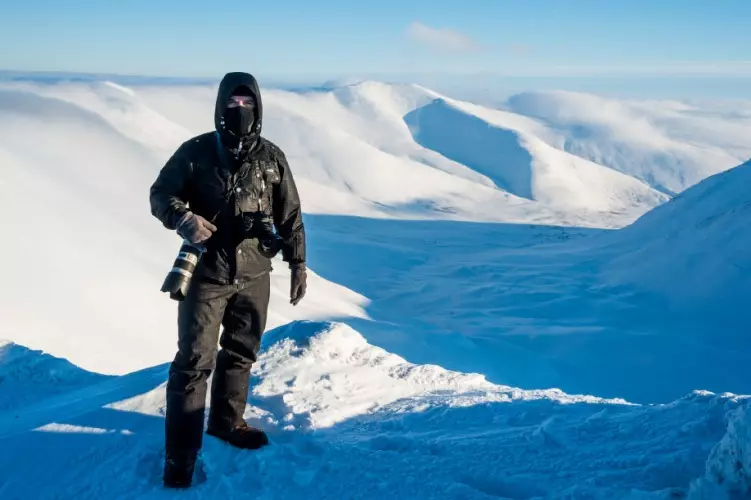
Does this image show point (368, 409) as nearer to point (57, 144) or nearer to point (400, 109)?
point (57, 144)

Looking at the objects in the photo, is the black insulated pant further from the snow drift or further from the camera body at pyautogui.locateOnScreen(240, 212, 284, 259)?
the snow drift

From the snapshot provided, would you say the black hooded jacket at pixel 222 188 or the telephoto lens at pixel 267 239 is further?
the telephoto lens at pixel 267 239

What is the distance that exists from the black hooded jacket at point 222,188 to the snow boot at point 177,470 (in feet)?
2.64

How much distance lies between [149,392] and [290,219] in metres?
1.40

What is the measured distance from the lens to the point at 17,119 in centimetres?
1714

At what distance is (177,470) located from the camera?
9.42 feet

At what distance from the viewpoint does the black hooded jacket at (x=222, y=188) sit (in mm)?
2848

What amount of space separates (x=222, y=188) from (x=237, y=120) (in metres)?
0.31

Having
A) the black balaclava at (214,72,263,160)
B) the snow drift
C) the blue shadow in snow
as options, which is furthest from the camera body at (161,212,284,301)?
the snow drift

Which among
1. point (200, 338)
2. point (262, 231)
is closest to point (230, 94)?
point (262, 231)

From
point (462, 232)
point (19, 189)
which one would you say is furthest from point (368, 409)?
point (462, 232)

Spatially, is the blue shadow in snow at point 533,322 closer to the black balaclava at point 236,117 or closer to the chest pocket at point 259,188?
the chest pocket at point 259,188

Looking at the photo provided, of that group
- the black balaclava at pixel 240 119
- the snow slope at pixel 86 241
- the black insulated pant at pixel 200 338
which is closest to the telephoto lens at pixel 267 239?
the black insulated pant at pixel 200 338

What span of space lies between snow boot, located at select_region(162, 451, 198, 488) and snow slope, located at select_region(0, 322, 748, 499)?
0.19ft
